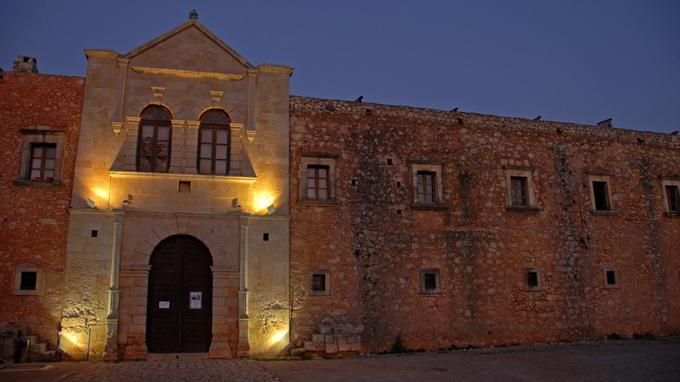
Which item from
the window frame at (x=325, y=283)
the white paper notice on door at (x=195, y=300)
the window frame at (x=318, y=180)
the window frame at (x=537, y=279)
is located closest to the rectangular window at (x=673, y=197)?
the window frame at (x=537, y=279)

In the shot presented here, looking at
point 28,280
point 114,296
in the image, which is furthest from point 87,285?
point 28,280

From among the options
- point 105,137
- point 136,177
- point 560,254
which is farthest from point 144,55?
point 560,254

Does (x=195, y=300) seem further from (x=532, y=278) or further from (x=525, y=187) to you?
(x=525, y=187)

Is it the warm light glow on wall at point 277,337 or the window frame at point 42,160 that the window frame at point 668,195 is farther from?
the window frame at point 42,160

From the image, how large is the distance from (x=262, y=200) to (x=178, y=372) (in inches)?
201

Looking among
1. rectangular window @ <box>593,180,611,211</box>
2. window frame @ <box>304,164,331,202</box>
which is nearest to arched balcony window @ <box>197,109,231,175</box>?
window frame @ <box>304,164,331,202</box>

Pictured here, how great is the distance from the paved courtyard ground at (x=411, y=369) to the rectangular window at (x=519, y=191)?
15.9ft

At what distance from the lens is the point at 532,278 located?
54.6ft

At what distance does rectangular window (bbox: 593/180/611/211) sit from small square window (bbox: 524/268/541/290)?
138 inches

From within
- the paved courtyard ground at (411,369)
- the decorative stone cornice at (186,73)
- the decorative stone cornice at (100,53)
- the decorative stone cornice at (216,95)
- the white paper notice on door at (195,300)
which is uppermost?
the decorative stone cornice at (100,53)

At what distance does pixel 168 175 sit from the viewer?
1367 centimetres

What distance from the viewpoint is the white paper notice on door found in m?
13.3

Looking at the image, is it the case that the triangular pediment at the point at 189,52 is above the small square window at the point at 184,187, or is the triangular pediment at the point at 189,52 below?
above

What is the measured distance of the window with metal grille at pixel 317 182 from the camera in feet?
49.8
